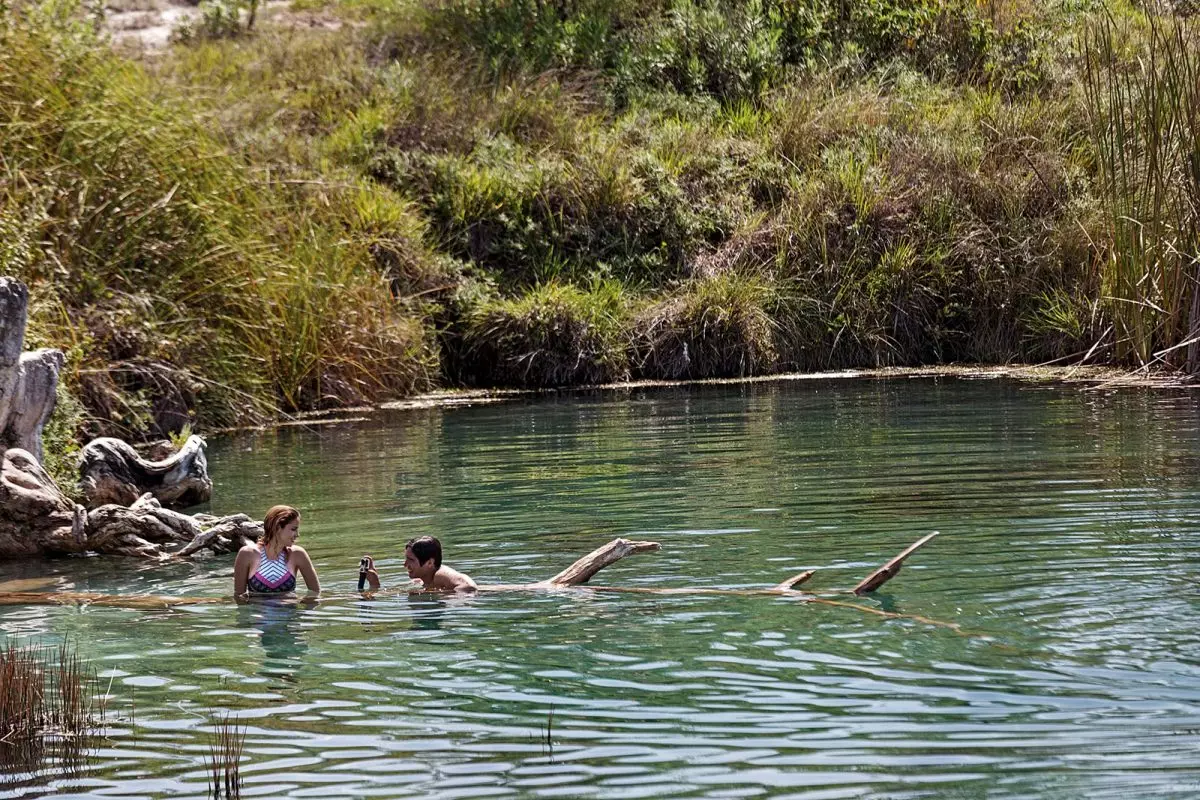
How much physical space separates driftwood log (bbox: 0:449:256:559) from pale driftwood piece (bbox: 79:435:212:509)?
1230 millimetres

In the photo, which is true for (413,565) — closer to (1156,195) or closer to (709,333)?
(1156,195)

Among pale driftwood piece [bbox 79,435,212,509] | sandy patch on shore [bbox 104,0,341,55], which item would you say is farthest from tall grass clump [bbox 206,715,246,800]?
sandy patch on shore [bbox 104,0,341,55]

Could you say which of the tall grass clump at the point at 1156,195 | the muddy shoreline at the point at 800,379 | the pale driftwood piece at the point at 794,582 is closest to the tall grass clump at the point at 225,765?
the pale driftwood piece at the point at 794,582

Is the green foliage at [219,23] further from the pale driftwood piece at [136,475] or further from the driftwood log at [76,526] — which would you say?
the driftwood log at [76,526]

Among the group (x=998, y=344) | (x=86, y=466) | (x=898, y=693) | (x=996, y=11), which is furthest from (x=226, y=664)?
(x=996, y=11)

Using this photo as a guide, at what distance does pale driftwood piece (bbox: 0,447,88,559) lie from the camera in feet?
39.9

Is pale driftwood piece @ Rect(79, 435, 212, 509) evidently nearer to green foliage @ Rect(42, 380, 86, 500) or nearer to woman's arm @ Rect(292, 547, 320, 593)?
green foliage @ Rect(42, 380, 86, 500)

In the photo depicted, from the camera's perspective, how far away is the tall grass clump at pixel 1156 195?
18.2 meters

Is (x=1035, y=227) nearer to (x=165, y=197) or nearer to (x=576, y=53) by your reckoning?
(x=576, y=53)

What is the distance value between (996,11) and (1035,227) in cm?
804

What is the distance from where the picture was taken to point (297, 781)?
615cm

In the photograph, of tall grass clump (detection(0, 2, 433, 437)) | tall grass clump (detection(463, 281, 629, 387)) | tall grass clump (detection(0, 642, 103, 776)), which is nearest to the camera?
tall grass clump (detection(0, 642, 103, 776))

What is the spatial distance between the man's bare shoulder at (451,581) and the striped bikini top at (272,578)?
3.17 ft

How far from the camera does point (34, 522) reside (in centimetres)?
1224
